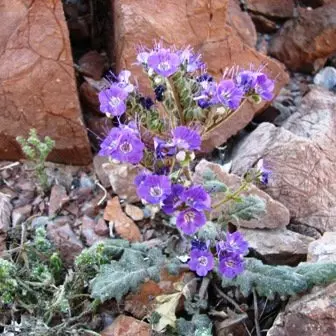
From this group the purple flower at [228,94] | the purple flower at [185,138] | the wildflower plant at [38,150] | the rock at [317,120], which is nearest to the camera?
the purple flower at [185,138]

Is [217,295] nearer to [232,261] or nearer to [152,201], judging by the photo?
[232,261]

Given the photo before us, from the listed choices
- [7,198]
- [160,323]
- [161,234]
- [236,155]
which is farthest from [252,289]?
[7,198]

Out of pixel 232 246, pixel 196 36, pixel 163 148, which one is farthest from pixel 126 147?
pixel 196 36

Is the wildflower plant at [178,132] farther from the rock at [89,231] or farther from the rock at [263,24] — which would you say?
the rock at [263,24]

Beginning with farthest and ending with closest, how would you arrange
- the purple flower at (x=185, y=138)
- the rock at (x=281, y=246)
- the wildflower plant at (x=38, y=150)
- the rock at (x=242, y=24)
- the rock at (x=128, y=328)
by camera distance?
the rock at (x=242, y=24) < the wildflower plant at (x=38, y=150) < the rock at (x=281, y=246) < the rock at (x=128, y=328) < the purple flower at (x=185, y=138)

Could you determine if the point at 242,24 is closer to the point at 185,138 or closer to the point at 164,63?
the point at 164,63

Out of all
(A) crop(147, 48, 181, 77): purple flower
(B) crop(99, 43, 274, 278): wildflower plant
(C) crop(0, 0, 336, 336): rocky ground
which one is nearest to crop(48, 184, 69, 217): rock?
(C) crop(0, 0, 336, 336): rocky ground

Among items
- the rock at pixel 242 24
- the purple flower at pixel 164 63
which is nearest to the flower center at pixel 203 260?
the purple flower at pixel 164 63
